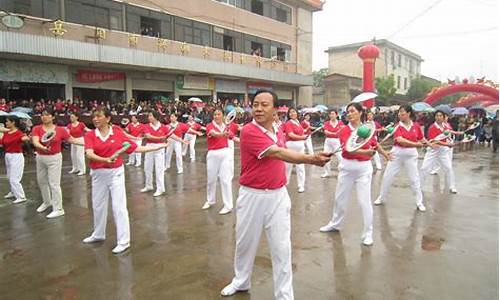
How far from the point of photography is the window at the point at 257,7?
97.0 feet

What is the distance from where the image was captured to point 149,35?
2177cm

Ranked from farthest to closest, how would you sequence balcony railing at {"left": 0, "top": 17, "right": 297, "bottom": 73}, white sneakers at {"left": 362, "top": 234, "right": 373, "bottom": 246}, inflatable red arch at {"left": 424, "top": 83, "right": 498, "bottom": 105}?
inflatable red arch at {"left": 424, "top": 83, "right": 498, "bottom": 105}, balcony railing at {"left": 0, "top": 17, "right": 297, "bottom": 73}, white sneakers at {"left": 362, "top": 234, "right": 373, "bottom": 246}

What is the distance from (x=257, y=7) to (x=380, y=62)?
21.7 metres

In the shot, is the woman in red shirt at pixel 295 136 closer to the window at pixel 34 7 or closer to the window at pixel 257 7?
the window at pixel 34 7

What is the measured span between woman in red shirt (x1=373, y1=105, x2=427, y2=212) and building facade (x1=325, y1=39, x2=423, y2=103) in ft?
126

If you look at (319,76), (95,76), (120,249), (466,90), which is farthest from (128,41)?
(319,76)

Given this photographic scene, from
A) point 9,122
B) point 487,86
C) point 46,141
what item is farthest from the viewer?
point 487,86

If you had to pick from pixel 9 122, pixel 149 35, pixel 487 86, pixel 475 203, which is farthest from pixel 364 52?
pixel 9 122

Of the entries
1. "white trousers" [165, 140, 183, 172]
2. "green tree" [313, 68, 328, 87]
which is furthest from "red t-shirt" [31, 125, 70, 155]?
"green tree" [313, 68, 328, 87]

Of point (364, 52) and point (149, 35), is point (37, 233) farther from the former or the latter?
point (364, 52)

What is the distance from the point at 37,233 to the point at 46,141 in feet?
5.01

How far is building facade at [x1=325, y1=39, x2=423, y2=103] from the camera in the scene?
45.7 m

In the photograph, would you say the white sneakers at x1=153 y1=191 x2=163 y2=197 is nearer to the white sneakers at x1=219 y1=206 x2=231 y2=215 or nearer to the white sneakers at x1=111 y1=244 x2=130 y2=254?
the white sneakers at x1=219 y1=206 x2=231 y2=215

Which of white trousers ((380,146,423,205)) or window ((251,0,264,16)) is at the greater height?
window ((251,0,264,16))
